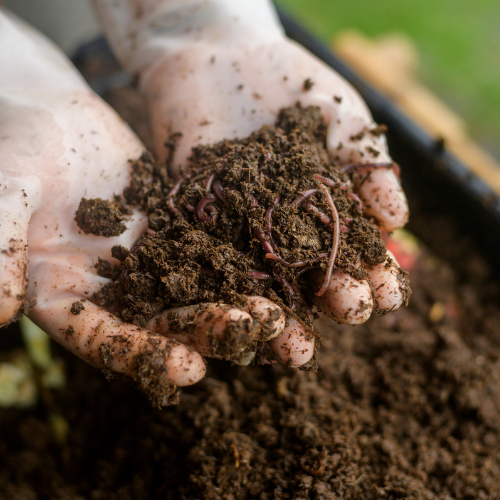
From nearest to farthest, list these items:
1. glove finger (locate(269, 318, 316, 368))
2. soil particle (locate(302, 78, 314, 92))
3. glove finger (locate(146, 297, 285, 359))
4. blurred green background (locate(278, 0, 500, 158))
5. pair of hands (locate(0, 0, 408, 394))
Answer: glove finger (locate(146, 297, 285, 359))
pair of hands (locate(0, 0, 408, 394))
glove finger (locate(269, 318, 316, 368))
soil particle (locate(302, 78, 314, 92))
blurred green background (locate(278, 0, 500, 158))

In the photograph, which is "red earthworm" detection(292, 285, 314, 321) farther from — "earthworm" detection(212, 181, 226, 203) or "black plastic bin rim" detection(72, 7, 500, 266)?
"black plastic bin rim" detection(72, 7, 500, 266)

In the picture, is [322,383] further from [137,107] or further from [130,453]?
[137,107]

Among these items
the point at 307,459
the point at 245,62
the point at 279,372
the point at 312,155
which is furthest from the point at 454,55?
the point at 307,459

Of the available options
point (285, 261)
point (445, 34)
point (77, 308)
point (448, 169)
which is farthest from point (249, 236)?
point (445, 34)

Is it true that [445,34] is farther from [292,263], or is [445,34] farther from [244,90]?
[292,263]

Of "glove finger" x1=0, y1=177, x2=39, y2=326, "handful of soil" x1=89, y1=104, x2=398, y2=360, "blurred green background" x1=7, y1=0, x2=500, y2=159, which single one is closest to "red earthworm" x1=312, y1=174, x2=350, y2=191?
"handful of soil" x1=89, y1=104, x2=398, y2=360
